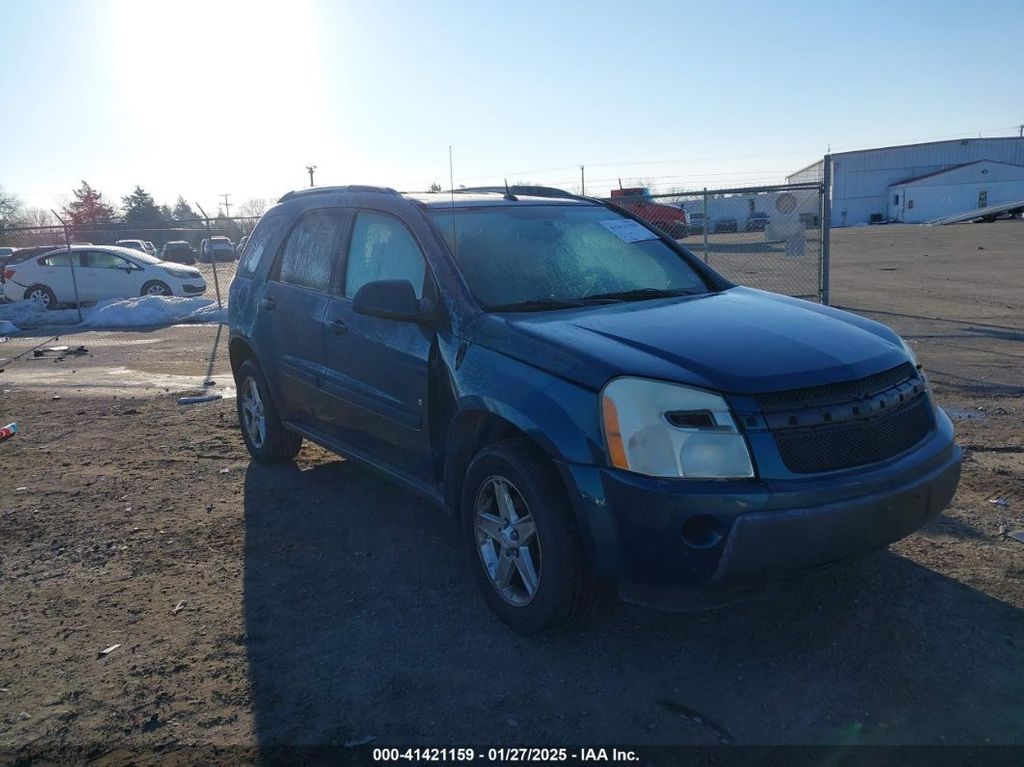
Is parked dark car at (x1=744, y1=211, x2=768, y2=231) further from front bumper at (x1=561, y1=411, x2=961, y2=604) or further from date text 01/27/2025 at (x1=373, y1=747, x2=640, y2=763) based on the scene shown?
date text 01/27/2025 at (x1=373, y1=747, x2=640, y2=763)

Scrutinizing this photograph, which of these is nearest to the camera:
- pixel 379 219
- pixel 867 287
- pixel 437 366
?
pixel 437 366

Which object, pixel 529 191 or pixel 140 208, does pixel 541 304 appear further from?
pixel 140 208

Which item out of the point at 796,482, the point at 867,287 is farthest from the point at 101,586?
the point at 867,287

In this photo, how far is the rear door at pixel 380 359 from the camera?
13.8 ft

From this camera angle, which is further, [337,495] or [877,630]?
[337,495]

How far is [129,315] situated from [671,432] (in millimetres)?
16662

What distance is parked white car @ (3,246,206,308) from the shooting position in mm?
19797

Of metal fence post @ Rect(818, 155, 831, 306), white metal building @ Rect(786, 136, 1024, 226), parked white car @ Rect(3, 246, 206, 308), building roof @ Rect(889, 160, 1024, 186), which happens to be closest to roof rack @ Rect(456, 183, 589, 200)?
metal fence post @ Rect(818, 155, 831, 306)

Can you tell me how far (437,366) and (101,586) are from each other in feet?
7.02

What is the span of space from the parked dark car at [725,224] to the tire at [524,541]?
10111 millimetres

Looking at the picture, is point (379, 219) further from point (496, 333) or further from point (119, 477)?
point (119, 477)

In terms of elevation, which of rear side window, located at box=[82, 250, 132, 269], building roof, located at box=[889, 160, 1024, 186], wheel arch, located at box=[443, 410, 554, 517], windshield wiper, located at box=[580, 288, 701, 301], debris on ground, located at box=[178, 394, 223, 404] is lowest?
debris on ground, located at box=[178, 394, 223, 404]

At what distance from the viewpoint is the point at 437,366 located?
403cm

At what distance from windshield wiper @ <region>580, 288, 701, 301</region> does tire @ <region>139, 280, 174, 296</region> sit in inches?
703
